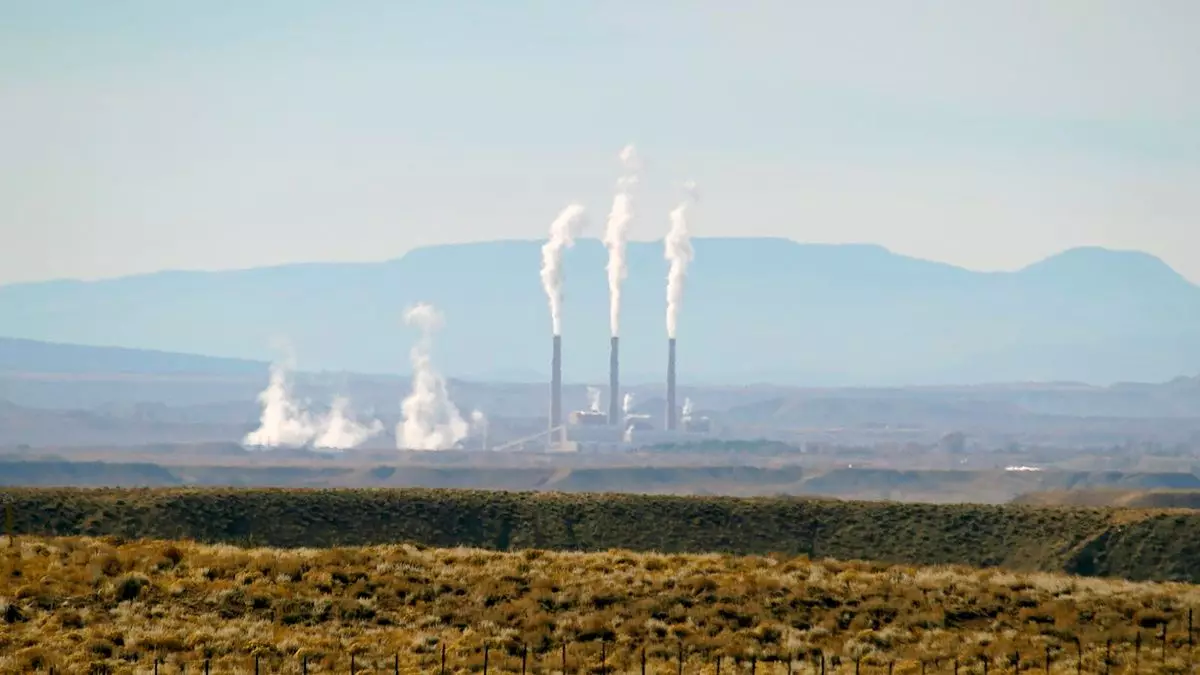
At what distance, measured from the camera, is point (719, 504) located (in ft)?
314

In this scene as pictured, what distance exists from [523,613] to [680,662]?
6.59 metres

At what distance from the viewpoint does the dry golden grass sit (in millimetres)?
44125

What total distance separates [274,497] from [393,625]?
44.4 m

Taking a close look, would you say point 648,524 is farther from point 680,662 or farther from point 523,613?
point 680,662

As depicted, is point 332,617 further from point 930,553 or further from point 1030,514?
point 1030,514

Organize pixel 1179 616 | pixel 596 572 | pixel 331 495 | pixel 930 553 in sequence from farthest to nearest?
pixel 331 495 < pixel 930 553 < pixel 596 572 < pixel 1179 616

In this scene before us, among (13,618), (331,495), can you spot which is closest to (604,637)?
(13,618)

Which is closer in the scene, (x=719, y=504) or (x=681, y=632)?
(x=681, y=632)

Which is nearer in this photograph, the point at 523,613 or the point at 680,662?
the point at 680,662

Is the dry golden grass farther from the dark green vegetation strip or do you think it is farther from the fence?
the dark green vegetation strip

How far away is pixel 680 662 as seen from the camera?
43.8 meters

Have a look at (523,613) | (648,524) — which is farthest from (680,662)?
(648,524)

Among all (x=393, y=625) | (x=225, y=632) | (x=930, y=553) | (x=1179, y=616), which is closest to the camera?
(x=225, y=632)

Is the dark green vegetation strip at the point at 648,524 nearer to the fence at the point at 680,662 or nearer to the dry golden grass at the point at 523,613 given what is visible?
the dry golden grass at the point at 523,613
